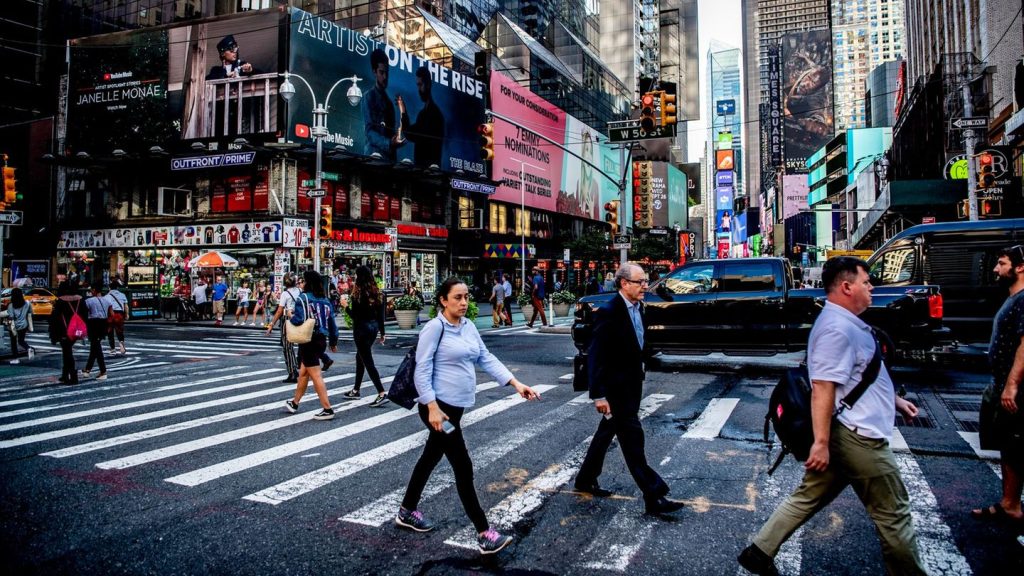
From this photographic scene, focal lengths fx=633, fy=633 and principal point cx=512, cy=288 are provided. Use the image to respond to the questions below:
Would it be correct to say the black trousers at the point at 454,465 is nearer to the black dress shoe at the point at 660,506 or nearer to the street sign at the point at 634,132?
the black dress shoe at the point at 660,506

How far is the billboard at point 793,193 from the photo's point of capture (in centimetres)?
12362

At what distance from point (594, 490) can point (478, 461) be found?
140 centimetres

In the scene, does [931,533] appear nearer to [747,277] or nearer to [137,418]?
[747,277]

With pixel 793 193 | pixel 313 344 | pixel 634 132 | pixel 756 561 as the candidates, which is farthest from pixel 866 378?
pixel 793 193

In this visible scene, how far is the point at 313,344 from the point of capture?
8250 mm

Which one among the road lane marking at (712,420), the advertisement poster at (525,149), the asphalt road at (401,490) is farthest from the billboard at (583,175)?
the asphalt road at (401,490)

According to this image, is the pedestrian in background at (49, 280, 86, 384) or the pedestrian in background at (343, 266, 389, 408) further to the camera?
the pedestrian in background at (49, 280, 86, 384)

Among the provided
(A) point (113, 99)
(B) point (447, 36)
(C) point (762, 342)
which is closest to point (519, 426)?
(C) point (762, 342)

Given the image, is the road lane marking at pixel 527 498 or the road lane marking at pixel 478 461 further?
the road lane marking at pixel 478 461

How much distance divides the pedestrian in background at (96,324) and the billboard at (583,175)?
49641mm

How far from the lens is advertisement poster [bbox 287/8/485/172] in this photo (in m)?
33.1

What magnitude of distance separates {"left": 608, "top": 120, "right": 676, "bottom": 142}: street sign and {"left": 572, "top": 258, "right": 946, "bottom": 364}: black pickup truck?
607cm

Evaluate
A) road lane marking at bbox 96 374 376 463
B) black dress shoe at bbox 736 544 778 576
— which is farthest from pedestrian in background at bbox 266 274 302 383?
black dress shoe at bbox 736 544 778 576

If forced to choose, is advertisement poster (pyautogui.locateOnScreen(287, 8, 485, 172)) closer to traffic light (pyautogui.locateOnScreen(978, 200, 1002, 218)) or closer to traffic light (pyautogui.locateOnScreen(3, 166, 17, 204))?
Result: traffic light (pyautogui.locateOnScreen(3, 166, 17, 204))
